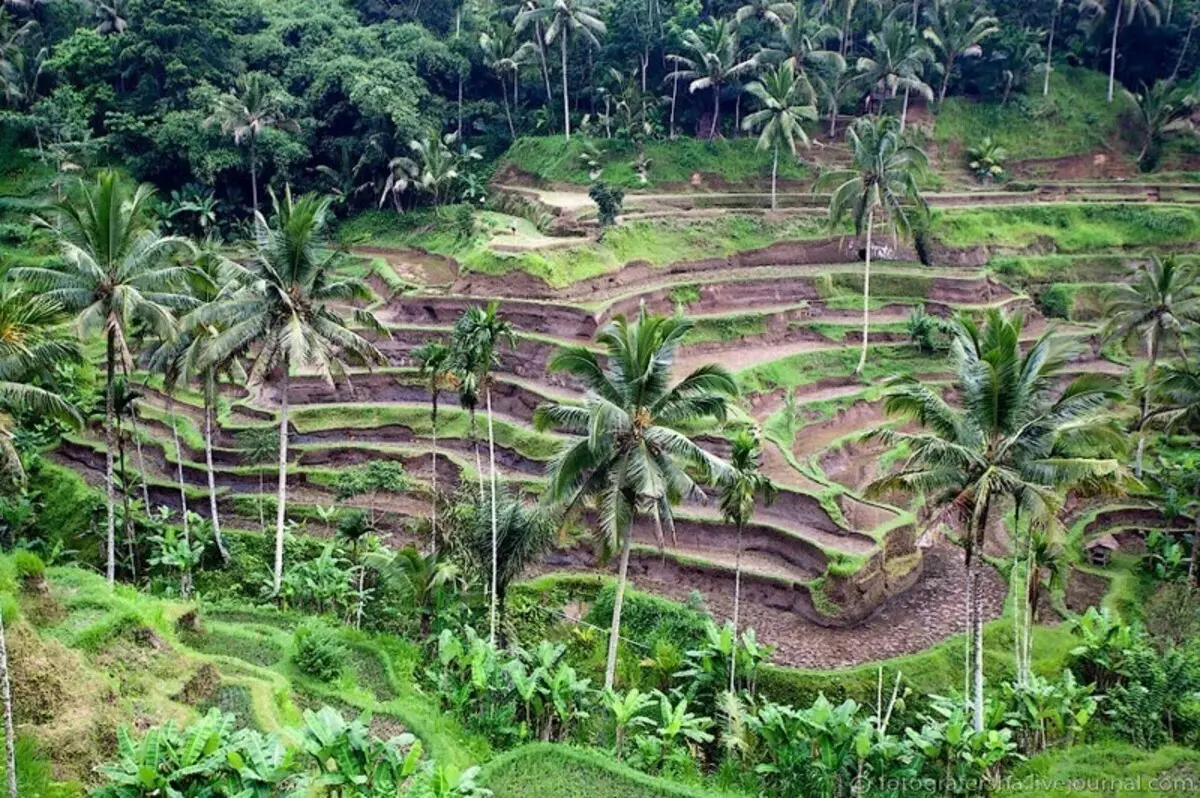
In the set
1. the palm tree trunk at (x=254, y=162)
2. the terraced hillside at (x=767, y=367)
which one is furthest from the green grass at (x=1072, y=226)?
the palm tree trunk at (x=254, y=162)

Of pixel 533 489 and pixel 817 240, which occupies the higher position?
pixel 817 240

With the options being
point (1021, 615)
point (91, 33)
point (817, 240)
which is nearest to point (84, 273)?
point (1021, 615)

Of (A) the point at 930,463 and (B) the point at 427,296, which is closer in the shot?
(A) the point at 930,463

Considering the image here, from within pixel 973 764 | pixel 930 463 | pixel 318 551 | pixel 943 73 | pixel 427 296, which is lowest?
pixel 318 551

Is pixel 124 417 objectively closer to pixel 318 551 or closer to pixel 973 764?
pixel 318 551

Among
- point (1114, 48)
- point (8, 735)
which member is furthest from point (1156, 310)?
point (8, 735)

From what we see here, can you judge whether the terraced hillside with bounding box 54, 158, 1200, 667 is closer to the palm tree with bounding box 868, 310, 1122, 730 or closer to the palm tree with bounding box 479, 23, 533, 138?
the palm tree with bounding box 868, 310, 1122, 730

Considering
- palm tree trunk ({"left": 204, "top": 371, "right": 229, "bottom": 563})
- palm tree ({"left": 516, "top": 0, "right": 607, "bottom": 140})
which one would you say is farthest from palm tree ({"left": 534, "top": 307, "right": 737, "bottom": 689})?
palm tree ({"left": 516, "top": 0, "right": 607, "bottom": 140})
